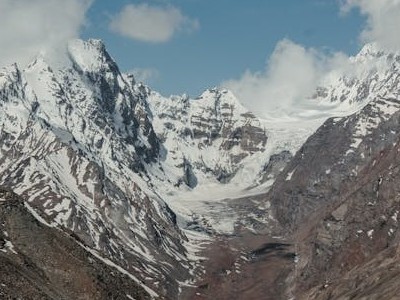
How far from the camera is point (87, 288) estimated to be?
388ft

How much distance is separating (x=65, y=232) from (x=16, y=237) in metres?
11.5

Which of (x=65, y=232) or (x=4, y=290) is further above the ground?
(x=65, y=232)

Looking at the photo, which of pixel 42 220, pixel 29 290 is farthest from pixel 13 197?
pixel 29 290

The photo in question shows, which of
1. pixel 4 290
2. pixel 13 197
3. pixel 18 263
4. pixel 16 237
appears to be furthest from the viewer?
pixel 13 197

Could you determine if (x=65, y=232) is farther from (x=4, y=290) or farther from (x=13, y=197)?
(x=4, y=290)

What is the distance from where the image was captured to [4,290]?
4124 inches

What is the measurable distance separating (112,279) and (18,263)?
605 inches

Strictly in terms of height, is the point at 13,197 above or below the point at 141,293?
above

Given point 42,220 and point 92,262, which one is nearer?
point 92,262

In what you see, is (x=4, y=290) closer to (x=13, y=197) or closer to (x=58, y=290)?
(x=58, y=290)

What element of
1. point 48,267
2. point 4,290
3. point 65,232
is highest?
point 65,232

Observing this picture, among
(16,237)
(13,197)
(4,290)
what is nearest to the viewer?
(4,290)

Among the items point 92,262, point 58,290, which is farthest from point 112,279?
point 58,290

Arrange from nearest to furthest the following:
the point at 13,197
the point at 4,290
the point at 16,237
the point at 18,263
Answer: the point at 4,290
the point at 18,263
the point at 16,237
the point at 13,197
